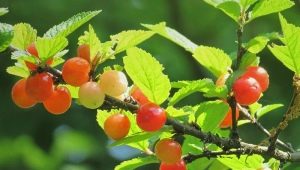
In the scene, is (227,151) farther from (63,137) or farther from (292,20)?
(63,137)

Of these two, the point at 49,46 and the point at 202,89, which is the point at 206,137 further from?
the point at 49,46

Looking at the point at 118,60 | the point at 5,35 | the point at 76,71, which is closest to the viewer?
the point at 5,35

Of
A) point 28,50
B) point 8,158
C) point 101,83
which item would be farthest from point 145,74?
point 8,158

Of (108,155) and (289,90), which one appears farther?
(108,155)

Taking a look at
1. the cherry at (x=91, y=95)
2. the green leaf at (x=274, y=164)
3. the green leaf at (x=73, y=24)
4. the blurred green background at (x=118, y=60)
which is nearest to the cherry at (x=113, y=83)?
the cherry at (x=91, y=95)

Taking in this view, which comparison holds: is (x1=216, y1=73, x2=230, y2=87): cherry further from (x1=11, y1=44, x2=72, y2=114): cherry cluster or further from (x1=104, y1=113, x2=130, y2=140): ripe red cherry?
(x1=11, y1=44, x2=72, y2=114): cherry cluster

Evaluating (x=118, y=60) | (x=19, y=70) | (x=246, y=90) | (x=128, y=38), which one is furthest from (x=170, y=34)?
(x=118, y=60)
